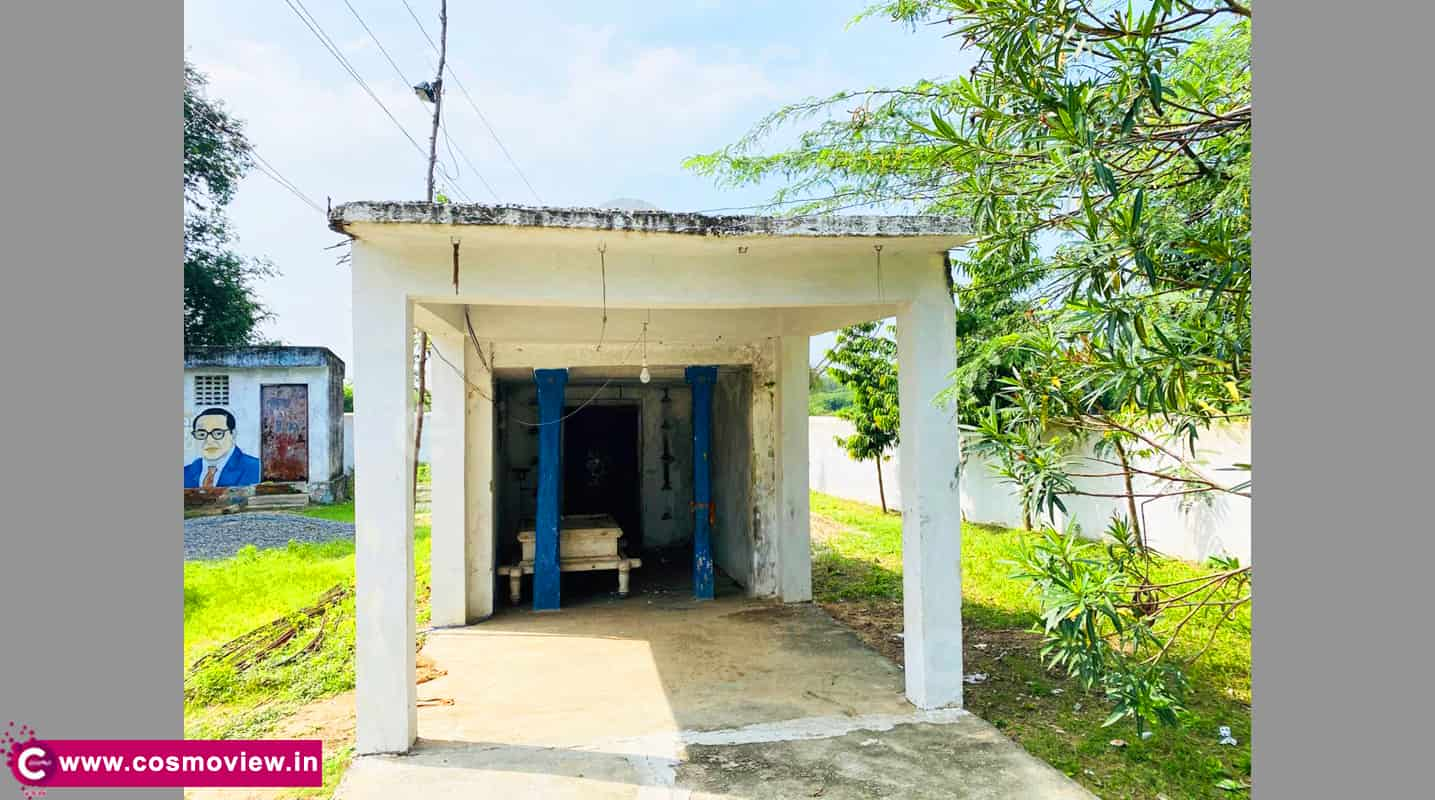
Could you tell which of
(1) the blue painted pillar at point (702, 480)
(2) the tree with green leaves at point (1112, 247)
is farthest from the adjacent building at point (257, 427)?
(2) the tree with green leaves at point (1112, 247)

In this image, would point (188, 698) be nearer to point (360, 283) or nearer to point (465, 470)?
point (465, 470)

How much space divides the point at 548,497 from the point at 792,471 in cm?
239

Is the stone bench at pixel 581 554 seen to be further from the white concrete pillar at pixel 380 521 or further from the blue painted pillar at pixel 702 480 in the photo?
the white concrete pillar at pixel 380 521

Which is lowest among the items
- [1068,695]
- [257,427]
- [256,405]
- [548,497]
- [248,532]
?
[1068,695]

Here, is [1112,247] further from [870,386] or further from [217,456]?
[217,456]

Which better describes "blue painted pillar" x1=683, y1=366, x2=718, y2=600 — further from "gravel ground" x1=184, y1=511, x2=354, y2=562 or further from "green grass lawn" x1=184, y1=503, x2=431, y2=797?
"gravel ground" x1=184, y1=511, x2=354, y2=562

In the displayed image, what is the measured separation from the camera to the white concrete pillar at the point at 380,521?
4031mm

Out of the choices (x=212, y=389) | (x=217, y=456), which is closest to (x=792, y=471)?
(x=217, y=456)

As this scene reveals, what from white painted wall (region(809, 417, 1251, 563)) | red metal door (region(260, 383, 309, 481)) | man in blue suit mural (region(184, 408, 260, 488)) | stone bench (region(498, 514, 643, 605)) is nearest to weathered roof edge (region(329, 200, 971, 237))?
A: white painted wall (region(809, 417, 1251, 563))

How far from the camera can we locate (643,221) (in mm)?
3920

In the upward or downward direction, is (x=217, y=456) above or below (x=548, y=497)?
above

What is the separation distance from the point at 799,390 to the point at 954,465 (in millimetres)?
2819

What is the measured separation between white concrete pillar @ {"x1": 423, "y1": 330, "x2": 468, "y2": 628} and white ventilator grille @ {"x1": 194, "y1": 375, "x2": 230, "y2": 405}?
10.3 metres

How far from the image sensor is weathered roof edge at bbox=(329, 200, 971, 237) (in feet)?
12.3
